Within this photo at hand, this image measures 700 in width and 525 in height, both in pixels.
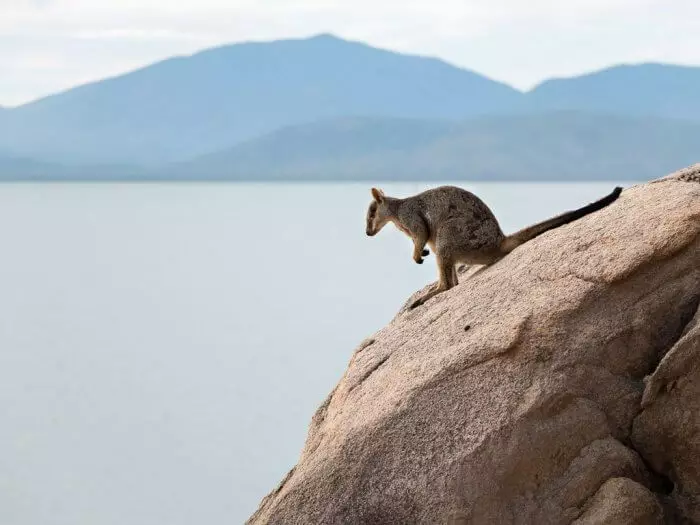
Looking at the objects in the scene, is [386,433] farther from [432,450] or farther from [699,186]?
[699,186]

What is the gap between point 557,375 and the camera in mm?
7875

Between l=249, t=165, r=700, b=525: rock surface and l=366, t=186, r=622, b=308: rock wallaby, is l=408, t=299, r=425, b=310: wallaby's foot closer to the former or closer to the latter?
l=366, t=186, r=622, b=308: rock wallaby

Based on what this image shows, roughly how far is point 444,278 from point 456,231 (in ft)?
1.38

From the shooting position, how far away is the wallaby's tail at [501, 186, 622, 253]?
892 cm

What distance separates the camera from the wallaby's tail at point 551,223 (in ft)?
29.3

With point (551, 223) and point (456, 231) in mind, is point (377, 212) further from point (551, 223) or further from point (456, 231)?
point (551, 223)

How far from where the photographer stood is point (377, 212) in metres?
10.3

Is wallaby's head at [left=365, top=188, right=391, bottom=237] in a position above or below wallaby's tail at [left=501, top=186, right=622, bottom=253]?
above

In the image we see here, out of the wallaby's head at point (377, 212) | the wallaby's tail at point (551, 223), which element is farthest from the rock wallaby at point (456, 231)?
the wallaby's head at point (377, 212)

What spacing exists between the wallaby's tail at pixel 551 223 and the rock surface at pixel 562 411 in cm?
54

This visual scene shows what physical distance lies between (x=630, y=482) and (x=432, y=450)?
4.34 feet

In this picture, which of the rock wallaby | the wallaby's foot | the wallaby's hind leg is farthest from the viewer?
the wallaby's foot

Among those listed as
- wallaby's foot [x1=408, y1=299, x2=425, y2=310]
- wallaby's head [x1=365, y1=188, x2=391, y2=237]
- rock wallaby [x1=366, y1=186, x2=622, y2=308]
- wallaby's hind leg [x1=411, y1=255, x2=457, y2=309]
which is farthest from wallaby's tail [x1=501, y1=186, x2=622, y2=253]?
wallaby's head [x1=365, y1=188, x2=391, y2=237]

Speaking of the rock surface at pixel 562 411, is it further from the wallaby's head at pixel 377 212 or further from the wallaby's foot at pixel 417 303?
the wallaby's head at pixel 377 212
